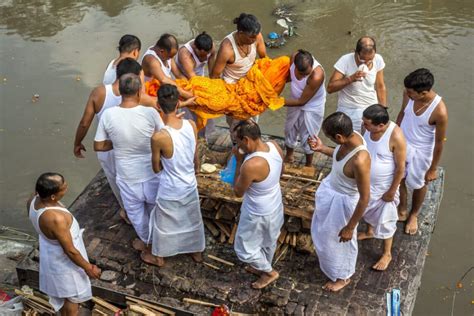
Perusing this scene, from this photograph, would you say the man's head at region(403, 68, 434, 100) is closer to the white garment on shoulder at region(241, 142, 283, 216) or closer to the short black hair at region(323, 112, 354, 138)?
the short black hair at region(323, 112, 354, 138)

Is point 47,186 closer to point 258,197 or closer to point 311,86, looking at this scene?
point 258,197

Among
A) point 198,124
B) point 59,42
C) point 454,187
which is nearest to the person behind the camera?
point 198,124

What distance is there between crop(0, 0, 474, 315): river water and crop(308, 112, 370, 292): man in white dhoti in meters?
1.49

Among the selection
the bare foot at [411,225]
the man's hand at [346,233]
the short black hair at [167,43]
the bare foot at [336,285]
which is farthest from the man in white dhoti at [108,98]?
the bare foot at [411,225]

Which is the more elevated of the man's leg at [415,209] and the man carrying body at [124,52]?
the man carrying body at [124,52]

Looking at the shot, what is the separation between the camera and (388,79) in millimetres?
9336

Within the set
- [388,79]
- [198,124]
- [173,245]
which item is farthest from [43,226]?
[388,79]

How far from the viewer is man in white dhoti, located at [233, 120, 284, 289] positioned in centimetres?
446

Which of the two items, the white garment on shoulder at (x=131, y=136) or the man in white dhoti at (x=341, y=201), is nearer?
the man in white dhoti at (x=341, y=201)

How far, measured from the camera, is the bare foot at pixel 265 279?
527 centimetres

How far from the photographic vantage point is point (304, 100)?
19.6ft

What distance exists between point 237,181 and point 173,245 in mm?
1212

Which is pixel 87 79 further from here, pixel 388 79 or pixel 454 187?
pixel 454 187

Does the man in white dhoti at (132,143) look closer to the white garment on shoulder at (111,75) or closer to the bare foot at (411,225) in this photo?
the white garment on shoulder at (111,75)
